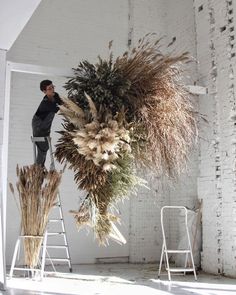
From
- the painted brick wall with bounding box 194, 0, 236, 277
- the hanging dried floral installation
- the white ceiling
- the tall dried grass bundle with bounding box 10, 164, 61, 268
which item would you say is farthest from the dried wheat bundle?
the painted brick wall with bounding box 194, 0, 236, 277

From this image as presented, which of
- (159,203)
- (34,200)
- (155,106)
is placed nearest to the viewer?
(155,106)

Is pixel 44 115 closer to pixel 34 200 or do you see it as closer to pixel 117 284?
pixel 34 200

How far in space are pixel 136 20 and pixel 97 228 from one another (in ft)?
16.8

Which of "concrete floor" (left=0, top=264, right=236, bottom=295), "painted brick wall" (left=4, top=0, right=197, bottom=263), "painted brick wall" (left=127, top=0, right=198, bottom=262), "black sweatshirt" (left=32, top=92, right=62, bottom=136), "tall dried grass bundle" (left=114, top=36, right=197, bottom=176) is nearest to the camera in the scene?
"tall dried grass bundle" (left=114, top=36, right=197, bottom=176)

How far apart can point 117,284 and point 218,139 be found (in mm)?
2070

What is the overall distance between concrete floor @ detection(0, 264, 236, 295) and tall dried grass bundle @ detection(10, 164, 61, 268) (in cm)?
69

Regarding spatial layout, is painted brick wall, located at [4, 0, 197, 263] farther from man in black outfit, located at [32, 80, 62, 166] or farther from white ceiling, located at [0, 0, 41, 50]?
white ceiling, located at [0, 0, 41, 50]

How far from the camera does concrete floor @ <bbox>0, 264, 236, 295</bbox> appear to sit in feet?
11.6

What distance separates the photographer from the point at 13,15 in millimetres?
2207

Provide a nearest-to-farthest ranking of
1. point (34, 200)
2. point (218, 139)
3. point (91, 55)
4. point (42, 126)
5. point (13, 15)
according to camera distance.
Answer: point (13, 15) < point (42, 126) < point (34, 200) < point (218, 139) < point (91, 55)

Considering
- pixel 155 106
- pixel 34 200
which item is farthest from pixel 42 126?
pixel 155 106

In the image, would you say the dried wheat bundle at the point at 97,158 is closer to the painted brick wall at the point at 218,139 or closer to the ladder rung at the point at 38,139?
the ladder rung at the point at 38,139

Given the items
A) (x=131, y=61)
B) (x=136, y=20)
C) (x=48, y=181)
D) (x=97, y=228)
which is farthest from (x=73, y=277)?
(x=136, y=20)

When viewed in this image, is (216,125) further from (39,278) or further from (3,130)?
(3,130)
